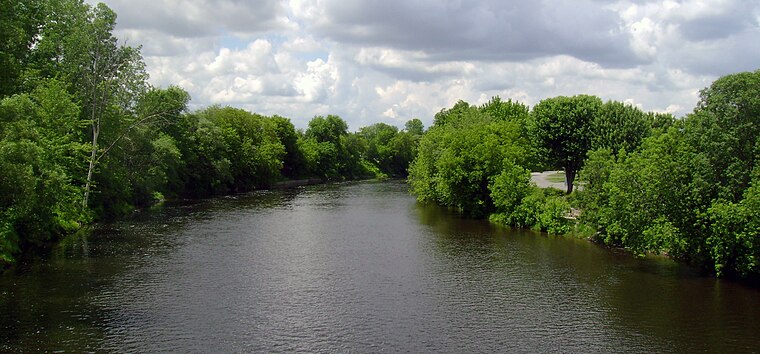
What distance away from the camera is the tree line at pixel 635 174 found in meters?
30.3

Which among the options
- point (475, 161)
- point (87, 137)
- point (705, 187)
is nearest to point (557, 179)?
point (475, 161)

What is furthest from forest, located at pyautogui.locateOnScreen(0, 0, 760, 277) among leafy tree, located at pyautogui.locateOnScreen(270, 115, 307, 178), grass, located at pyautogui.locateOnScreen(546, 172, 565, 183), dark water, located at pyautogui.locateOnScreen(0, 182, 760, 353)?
leafy tree, located at pyautogui.locateOnScreen(270, 115, 307, 178)

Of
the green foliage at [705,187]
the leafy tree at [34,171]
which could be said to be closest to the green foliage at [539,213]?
the green foliage at [705,187]

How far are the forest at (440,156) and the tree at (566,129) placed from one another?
0.12 meters

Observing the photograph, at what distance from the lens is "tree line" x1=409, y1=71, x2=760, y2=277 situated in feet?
99.3

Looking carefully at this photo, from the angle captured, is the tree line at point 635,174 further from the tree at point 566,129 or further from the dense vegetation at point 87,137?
the dense vegetation at point 87,137

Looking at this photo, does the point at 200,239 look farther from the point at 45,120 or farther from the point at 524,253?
the point at 524,253

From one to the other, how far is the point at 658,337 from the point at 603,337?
7.13 ft

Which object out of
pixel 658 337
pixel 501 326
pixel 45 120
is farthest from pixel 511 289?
pixel 45 120

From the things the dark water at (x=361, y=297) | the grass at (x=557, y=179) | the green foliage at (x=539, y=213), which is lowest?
the dark water at (x=361, y=297)

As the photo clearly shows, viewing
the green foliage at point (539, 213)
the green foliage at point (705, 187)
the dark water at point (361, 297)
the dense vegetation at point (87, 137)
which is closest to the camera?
the dark water at point (361, 297)

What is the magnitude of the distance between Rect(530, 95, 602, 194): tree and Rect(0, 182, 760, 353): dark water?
570 inches

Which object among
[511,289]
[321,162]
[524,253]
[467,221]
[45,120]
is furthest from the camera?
[321,162]

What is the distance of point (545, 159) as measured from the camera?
59.0m
